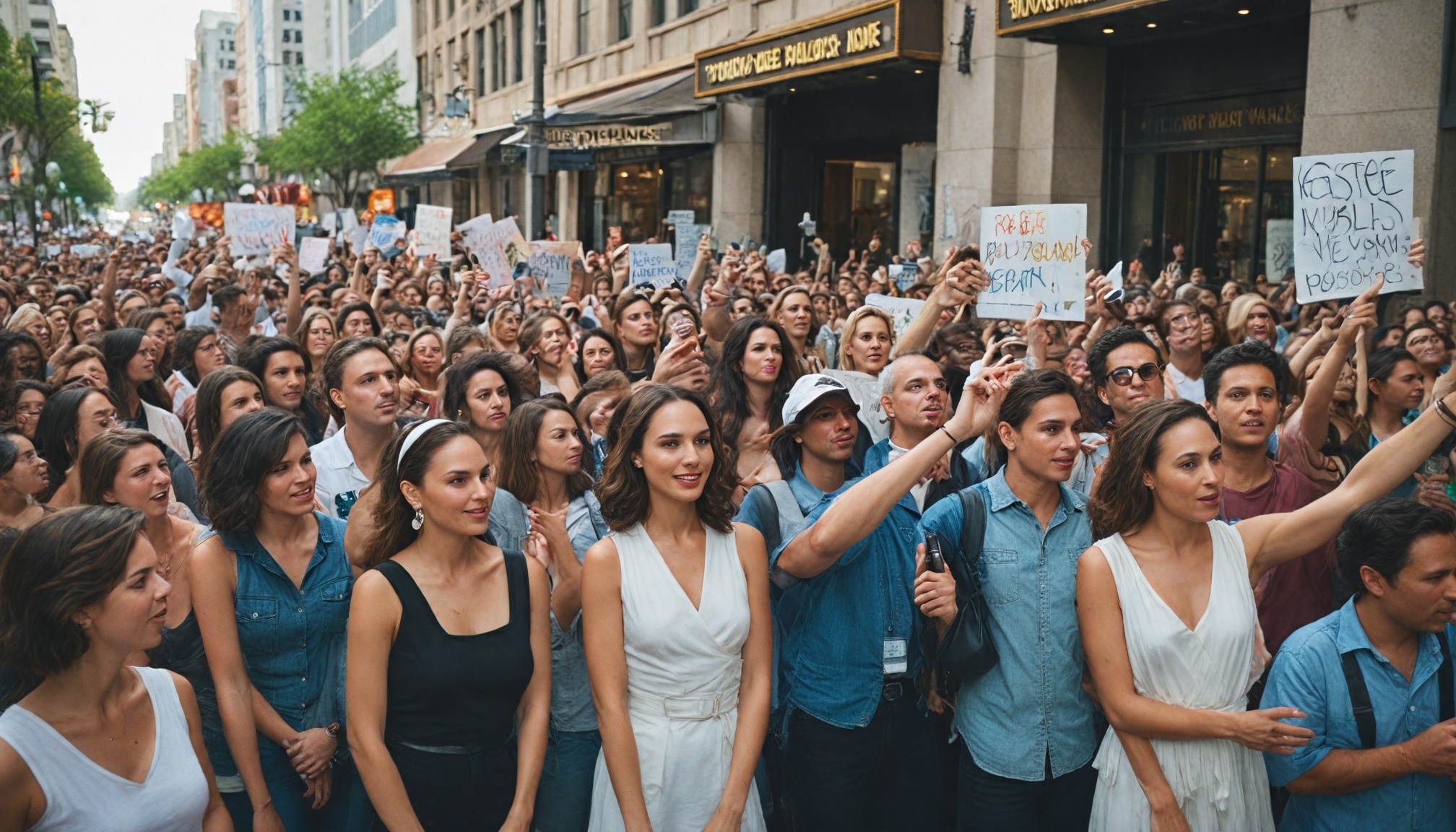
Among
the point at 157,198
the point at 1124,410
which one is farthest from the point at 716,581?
the point at 157,198

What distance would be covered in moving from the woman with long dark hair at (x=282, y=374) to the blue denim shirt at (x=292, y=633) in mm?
2565

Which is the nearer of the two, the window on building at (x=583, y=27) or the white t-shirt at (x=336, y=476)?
the white t-shirt at (x=336, y=476)

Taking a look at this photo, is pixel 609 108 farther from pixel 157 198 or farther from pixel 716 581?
pixel 157 198

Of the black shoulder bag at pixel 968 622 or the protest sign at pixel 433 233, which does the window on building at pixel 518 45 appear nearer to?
the protest sign at pixel 433 233

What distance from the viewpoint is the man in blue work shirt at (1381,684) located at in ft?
10.8

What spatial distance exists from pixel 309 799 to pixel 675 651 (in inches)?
52.4

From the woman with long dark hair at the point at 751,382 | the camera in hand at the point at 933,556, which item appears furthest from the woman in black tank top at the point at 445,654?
the woman with long dark hair at the point at 751,382

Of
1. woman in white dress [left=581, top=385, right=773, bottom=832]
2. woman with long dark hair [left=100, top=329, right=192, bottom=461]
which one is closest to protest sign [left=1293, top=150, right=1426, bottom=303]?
woman in white dress [left=581, top=385, right=773, bottom=832]

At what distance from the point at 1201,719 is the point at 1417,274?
406 centimetres

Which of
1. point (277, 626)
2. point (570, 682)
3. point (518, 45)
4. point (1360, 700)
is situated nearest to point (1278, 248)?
point (1360, 700)

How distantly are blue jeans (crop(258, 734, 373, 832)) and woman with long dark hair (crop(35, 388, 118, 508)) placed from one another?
2.14 meters

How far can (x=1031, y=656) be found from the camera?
358 cm

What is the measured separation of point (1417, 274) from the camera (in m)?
6.18

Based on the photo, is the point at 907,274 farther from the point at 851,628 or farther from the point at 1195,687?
the point at 1195,687
